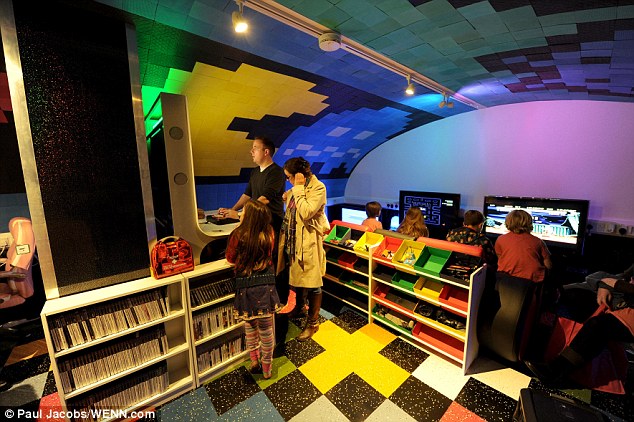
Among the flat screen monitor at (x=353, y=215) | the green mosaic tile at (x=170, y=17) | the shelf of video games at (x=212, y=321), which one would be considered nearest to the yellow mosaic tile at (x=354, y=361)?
the shelf of video games at (x=212, y=321)

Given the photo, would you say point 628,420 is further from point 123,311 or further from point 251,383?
point 123,311

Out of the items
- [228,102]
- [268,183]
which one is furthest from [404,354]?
[228,102]

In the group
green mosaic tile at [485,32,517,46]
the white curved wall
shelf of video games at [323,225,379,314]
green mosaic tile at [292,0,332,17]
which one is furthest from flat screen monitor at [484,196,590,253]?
green mosaic tile at [292,0,332,17]

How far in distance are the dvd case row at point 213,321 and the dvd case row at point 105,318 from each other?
262 millimetres

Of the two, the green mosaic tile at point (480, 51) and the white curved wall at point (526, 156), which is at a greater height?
the green mosaic tile at point (480, 51)

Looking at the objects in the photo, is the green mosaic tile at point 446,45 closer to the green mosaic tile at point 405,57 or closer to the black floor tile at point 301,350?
the green mosaic tile at point 405,57

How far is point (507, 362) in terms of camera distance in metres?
2.26

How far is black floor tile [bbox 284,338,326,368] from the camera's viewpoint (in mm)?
2327

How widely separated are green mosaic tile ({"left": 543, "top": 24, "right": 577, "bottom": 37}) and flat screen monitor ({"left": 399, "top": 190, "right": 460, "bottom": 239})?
10.1ft

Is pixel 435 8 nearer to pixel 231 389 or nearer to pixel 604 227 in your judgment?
pixel 231 389

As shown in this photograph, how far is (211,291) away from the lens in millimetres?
2115

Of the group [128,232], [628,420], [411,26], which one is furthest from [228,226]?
[628,420]

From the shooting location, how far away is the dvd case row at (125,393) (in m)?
1.69

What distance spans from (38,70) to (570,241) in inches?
219
